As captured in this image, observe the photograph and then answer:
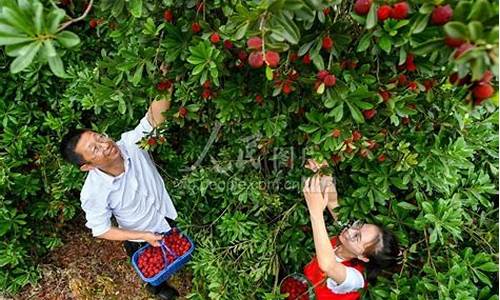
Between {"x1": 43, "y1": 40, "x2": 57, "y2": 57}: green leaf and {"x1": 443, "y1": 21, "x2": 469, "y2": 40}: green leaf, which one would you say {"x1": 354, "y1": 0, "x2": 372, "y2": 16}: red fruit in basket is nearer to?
{"x1": 443, "y1": 21, "x2": 469, "y2": 40}: green leaf

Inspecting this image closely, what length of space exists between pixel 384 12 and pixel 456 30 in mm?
305

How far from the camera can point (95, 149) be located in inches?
83.4

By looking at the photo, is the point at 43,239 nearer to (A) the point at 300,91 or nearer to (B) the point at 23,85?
(B) the point at 23,85

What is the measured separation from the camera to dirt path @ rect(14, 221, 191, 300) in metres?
3.04

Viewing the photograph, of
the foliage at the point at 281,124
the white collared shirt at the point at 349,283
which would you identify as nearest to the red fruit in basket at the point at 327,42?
the foliage at the point at 281,124

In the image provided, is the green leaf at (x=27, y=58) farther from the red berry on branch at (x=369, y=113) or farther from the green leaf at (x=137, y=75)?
the red berry on branch at (x=369, y=113)

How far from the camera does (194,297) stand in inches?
102

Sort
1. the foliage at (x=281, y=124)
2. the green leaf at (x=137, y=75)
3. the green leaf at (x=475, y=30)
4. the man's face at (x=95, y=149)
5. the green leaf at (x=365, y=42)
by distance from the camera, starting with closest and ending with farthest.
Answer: the green leaf at (x=475, y=30) < the foliage at (x=281, y=124) < the green leaf at (x=365, y=42) < the green leaf at (x=137, y=75) < the man's face at (x=95, y=149)

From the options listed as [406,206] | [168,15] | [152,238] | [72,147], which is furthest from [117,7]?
[152,238]

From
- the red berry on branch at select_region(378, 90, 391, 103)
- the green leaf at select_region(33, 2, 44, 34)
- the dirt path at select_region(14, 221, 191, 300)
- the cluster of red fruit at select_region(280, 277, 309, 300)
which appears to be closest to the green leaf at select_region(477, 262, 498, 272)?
the red berry on branch at select_region(378, 90, 391, 103)

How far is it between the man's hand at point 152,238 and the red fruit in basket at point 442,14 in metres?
1.79

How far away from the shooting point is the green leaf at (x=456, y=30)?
1.04 metres

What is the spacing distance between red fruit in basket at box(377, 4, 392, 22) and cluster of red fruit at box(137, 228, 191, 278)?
5.51 feet

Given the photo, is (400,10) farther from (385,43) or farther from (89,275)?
(89,275)
